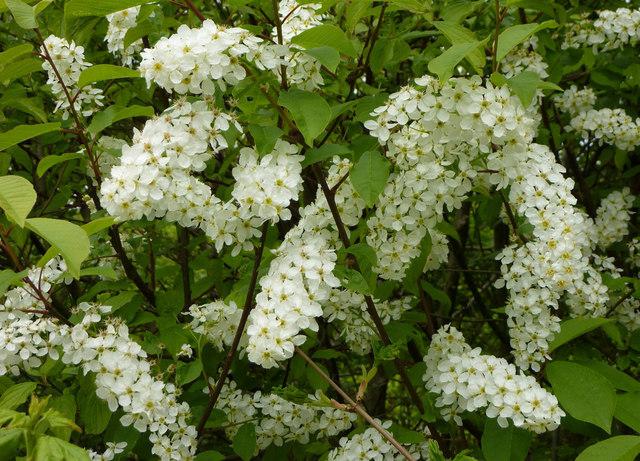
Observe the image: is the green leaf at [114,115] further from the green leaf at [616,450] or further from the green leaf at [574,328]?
the green leaf at [616,450]

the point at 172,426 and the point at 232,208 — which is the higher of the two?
the point at 232,208

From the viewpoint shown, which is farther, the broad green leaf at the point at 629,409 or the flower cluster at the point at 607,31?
the flower cluster at the point at 607,31

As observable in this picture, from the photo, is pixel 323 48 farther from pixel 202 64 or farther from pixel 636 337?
pixel 636 337

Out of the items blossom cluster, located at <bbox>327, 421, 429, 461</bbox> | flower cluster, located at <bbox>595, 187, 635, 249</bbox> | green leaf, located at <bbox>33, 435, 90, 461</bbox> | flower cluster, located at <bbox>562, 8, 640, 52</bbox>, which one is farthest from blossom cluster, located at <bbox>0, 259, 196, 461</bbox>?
flower cluster, located at <bbox>562, 8, 640, 52</bbox>

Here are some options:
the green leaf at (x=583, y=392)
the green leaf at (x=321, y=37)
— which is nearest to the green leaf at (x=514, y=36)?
the green leaf at (x=321, y=37)

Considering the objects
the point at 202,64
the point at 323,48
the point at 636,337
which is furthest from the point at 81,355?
the point at 636,337
